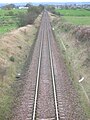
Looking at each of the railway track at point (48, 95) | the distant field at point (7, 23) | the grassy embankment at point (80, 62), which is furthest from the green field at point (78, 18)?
the railway track at point (48, 95)

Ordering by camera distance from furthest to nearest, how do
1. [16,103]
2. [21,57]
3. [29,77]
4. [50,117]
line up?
[21,57], [29,77], [16,103], [50,117]

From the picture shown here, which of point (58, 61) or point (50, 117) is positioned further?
point (58, 61)

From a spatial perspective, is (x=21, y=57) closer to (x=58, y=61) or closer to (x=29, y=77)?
(x=58, y=61)

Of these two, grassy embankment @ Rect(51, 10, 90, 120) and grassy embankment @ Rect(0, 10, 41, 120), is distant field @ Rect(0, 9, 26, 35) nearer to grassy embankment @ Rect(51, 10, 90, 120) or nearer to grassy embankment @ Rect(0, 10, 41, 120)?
grassy embankment @ Rect(51, 10, 90, 120)

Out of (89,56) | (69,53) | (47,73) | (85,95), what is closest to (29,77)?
(47,73)

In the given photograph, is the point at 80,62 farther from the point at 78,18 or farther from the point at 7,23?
the point at 7,23

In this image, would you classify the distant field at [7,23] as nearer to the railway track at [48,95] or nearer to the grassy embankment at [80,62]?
the grassy embankment at [80,62]

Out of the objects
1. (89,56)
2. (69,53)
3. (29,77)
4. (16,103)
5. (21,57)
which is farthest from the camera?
(69,53)

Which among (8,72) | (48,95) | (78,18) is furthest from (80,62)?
(78,18)
